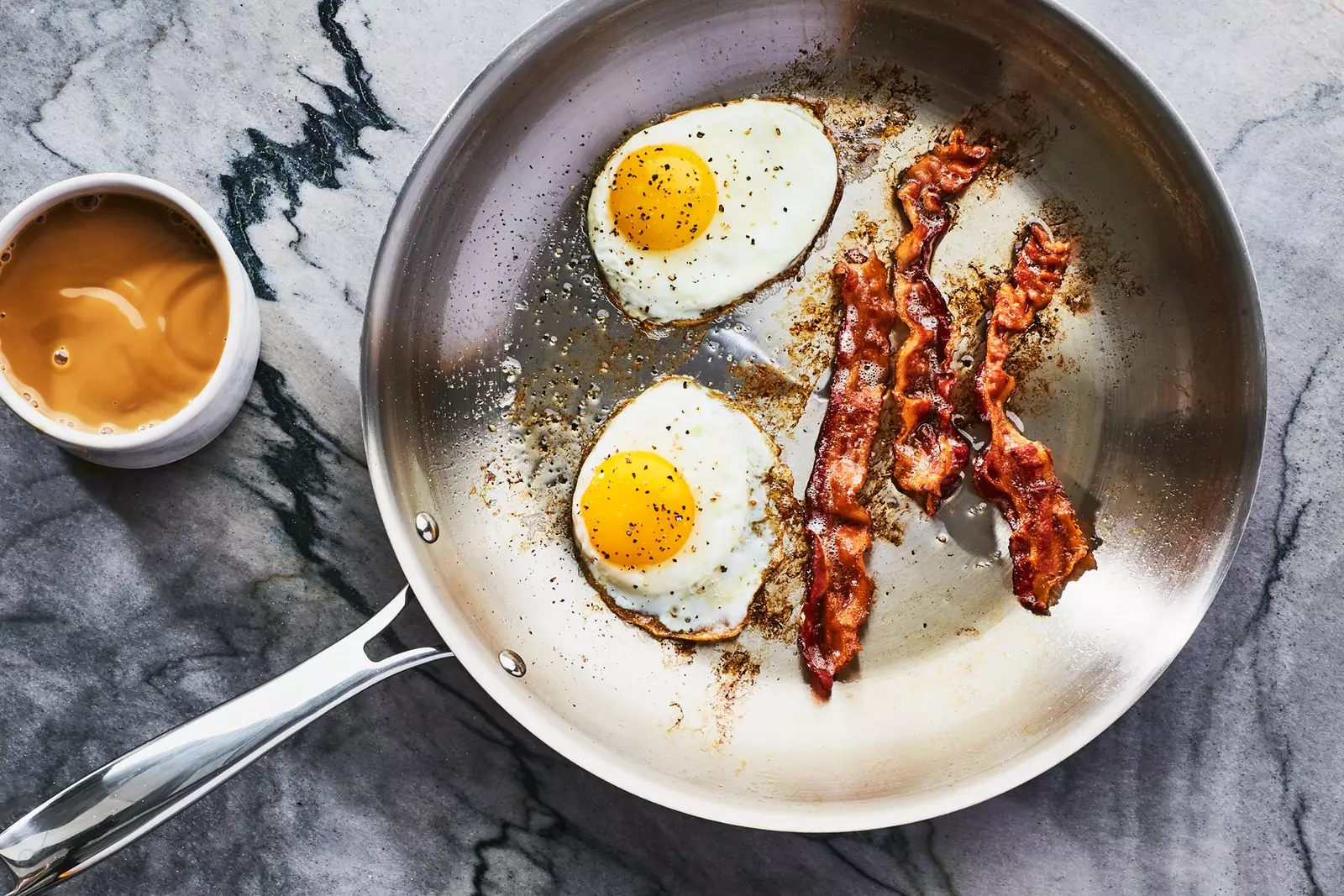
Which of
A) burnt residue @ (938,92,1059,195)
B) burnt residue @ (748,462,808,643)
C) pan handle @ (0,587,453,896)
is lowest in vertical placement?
pan handle @ (0,587,453,896)

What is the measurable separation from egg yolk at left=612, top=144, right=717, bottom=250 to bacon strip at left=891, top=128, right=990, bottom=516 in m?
0.37

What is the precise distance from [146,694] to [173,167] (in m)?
0.97

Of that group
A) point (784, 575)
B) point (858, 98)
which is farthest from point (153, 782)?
point (858, 98)

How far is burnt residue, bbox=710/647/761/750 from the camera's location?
163cm

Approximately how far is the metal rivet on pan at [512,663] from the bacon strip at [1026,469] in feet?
2.92

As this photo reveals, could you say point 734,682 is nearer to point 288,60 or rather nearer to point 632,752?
point 632,752

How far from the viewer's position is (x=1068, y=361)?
166cm

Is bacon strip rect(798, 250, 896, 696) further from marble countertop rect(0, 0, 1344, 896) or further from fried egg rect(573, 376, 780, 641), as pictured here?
marble countertop rect(0, 0, 1344, 896)

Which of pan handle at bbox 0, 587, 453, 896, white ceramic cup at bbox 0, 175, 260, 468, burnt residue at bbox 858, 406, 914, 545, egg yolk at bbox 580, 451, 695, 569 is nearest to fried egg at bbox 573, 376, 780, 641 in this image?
egg yolk at bbox 580, 451, 695, 569

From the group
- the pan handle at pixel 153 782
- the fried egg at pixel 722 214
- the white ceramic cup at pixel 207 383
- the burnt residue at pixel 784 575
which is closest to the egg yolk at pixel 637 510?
the burnt residue at pixel 784 575

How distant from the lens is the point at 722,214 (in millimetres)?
1639

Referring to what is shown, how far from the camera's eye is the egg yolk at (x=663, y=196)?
63.1 inches

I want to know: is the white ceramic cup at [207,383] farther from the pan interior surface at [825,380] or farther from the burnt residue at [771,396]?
the burnt residue at [771,396]

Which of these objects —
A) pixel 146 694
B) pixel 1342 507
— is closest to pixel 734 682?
pixel 146 694
